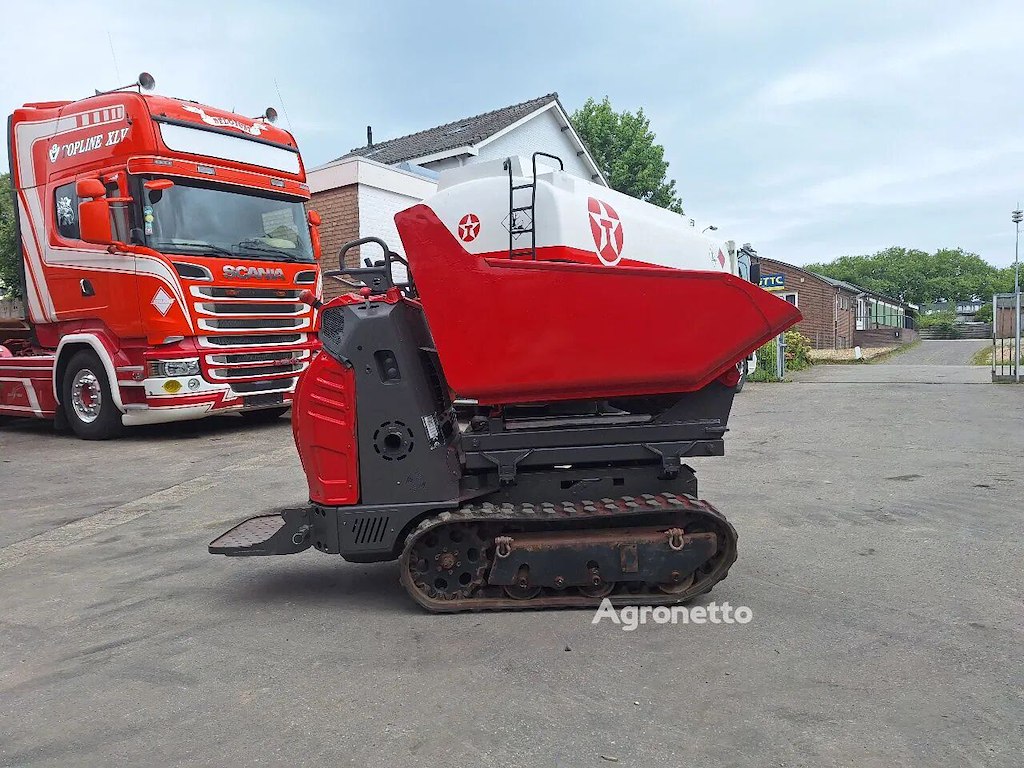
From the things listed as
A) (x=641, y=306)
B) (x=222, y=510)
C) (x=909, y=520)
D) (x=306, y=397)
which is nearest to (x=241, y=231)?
(x=222, y=510)

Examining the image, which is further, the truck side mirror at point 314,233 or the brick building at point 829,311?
the brick building at point 829,311

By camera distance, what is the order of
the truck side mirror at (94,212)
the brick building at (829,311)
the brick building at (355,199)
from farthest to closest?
the brick building at (829,311), the brick building at (355,199), the truck side mirror at (94,212)

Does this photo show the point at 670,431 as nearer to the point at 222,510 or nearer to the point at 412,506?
the point at 412,506

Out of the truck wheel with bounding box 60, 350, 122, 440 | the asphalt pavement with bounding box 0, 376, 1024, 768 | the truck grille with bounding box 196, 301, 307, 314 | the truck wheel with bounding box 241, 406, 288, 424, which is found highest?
the truck grille with bounding box 196, 301, 307, 314

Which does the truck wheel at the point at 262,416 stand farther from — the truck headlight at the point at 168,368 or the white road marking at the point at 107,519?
the white road marking at the point at 107,519

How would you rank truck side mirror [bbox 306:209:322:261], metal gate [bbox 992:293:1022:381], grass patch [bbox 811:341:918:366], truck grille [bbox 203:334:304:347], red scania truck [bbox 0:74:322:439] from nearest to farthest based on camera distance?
red scania truck [bbox 0:74:322:439], truck grille [bbox 203:334:304:347], truck side mirror [bbox 306:209:322:261], metal gate [bbox 992:293:1022:381], grass patch [bbox 811:341:918:366]

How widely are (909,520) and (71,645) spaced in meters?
5.44

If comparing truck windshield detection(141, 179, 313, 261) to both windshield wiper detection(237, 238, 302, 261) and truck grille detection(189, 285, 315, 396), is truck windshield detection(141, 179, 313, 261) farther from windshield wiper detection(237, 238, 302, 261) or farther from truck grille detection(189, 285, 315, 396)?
truck grille detection(189, 285, 315, 396)

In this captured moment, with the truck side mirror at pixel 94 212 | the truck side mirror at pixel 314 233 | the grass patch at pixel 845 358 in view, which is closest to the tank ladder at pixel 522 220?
the truck side mirror at pixel 94 212

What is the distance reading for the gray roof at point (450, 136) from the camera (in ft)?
69.6

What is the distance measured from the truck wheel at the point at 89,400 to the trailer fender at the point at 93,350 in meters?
0.10

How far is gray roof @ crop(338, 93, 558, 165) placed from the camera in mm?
21219

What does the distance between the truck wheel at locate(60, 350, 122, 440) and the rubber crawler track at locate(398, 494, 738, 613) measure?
7542 mm

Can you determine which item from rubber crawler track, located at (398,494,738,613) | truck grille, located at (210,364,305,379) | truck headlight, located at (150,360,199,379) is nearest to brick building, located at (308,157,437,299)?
truck grille, located at (210,364,305,379)
